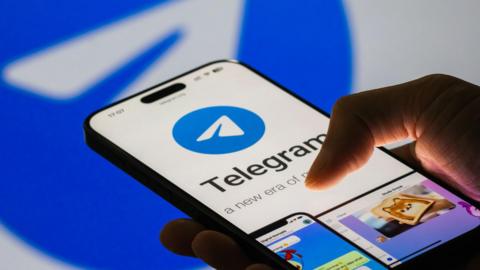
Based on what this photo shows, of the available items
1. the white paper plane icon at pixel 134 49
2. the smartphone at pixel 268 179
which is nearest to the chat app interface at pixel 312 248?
the smartphone at pixel 268 179

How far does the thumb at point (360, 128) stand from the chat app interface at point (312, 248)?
49mm

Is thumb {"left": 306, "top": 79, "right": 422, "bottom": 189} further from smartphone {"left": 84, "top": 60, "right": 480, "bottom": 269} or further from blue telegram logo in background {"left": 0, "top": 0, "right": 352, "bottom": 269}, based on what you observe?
blue telegram logo in background {"left": 0, "top": 0, "right": 352, "bottom": 269}

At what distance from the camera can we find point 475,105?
0.97 m

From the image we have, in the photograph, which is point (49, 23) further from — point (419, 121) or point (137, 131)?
point (419, 121)

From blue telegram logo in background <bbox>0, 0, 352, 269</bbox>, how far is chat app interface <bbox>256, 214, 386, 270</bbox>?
203 millimetres

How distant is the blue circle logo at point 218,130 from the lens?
101 centimetres

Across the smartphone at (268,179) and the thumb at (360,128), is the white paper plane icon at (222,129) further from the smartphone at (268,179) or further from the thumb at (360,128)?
the thumb at (360,128)

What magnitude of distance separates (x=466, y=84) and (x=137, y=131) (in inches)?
13.4

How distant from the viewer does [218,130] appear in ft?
3.40

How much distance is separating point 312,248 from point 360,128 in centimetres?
14

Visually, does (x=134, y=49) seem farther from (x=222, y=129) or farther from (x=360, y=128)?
(x=360, y=128)

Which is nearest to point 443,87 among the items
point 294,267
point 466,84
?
point 466,84

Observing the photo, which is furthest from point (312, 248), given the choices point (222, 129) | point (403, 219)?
point (222, 129)

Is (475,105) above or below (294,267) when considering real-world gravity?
above
